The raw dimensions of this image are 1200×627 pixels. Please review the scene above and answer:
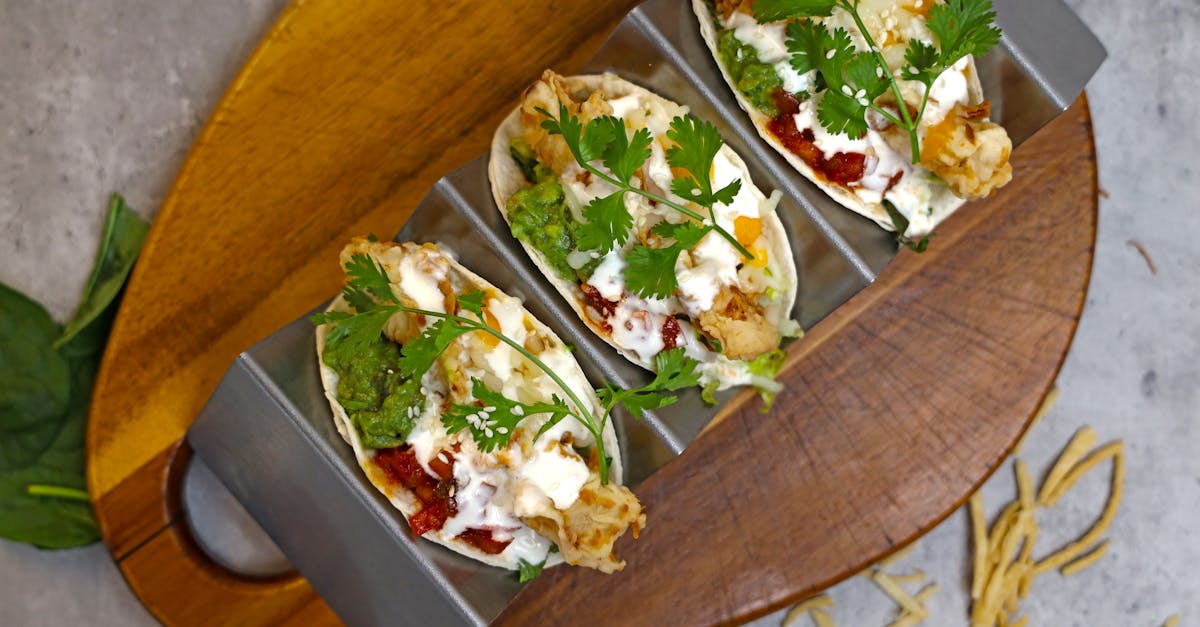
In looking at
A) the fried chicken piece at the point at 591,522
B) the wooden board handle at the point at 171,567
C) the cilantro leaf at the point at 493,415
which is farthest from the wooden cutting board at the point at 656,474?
the cilantro leaf at the point at 493,415

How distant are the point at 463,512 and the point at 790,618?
1756 mm

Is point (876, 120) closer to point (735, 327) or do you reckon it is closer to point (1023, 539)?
point (735, 327)

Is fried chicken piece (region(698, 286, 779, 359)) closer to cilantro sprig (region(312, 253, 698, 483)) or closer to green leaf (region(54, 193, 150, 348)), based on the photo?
cilantro sprig (region(312, 253, 698, 483))

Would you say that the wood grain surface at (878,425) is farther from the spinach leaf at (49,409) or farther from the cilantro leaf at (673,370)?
the spinach leaf at (49,409)

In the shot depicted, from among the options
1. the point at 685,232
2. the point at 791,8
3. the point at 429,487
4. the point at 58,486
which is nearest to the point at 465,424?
the point at 429,487

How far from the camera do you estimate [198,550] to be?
13.0ft

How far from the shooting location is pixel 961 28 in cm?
331

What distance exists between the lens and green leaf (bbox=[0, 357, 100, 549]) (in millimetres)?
3961

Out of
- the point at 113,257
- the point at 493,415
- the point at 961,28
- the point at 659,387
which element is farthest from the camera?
the point at 113,257

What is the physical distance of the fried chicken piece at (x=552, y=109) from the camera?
3.34 metres

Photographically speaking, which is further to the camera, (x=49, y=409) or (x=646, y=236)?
(x=49, y=409)

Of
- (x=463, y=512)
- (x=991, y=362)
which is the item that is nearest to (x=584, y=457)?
(x=463, y=512)

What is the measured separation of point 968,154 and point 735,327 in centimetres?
92

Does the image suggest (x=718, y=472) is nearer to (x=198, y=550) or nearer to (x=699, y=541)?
(x=699, y=541)
